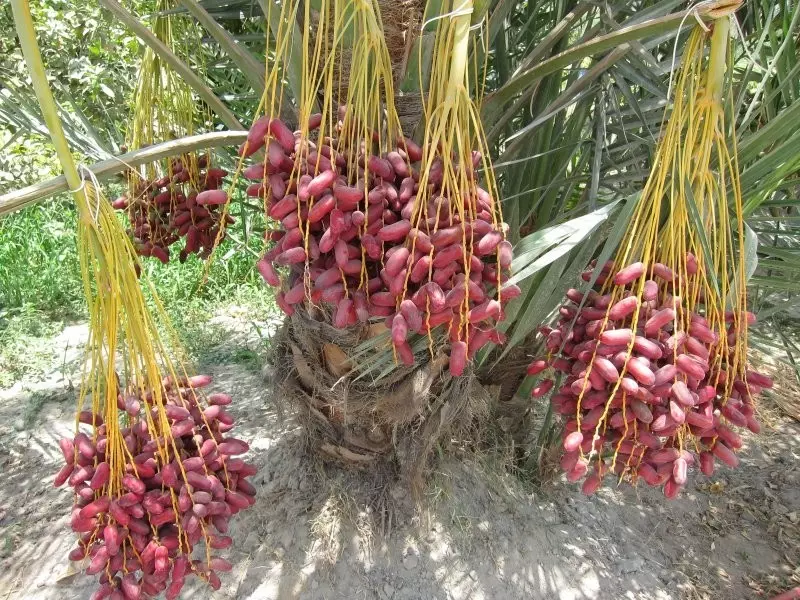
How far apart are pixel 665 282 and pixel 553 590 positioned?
53.4 inches

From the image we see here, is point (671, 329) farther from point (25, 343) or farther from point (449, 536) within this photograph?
point (25, 343)

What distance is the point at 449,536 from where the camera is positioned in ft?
6.98

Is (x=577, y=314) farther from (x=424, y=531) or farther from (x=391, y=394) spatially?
(x=424, y=531)

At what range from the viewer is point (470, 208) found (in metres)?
0.92

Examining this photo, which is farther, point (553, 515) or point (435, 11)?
point (553, 515)

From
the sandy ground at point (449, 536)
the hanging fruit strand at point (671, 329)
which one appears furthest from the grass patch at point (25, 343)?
the hanging fruit strand at point (671, 329)

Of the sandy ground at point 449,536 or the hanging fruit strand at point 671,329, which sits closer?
the hanging fruit strand at point 671,329

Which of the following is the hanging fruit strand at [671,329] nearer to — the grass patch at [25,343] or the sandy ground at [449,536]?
the sandy ground at [449,536]

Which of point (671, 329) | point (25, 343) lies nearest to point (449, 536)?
point (671, 329)

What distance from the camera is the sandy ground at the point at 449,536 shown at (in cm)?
200

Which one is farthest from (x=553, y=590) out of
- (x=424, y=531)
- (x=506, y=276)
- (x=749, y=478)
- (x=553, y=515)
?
(x=506, y=276)

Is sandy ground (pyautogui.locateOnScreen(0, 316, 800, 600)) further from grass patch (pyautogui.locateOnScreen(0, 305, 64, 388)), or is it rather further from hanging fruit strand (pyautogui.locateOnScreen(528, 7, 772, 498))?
hanging fruit strand (pyautogui.locateOnScreen(528, 7, 772, 498))

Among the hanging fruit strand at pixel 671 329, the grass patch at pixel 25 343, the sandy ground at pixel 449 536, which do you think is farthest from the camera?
the grass patch at pixel 25 343

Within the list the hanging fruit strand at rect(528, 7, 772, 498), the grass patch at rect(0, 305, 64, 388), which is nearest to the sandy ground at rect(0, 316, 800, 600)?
the grass patch at rect(0, 305, 64, 388)
